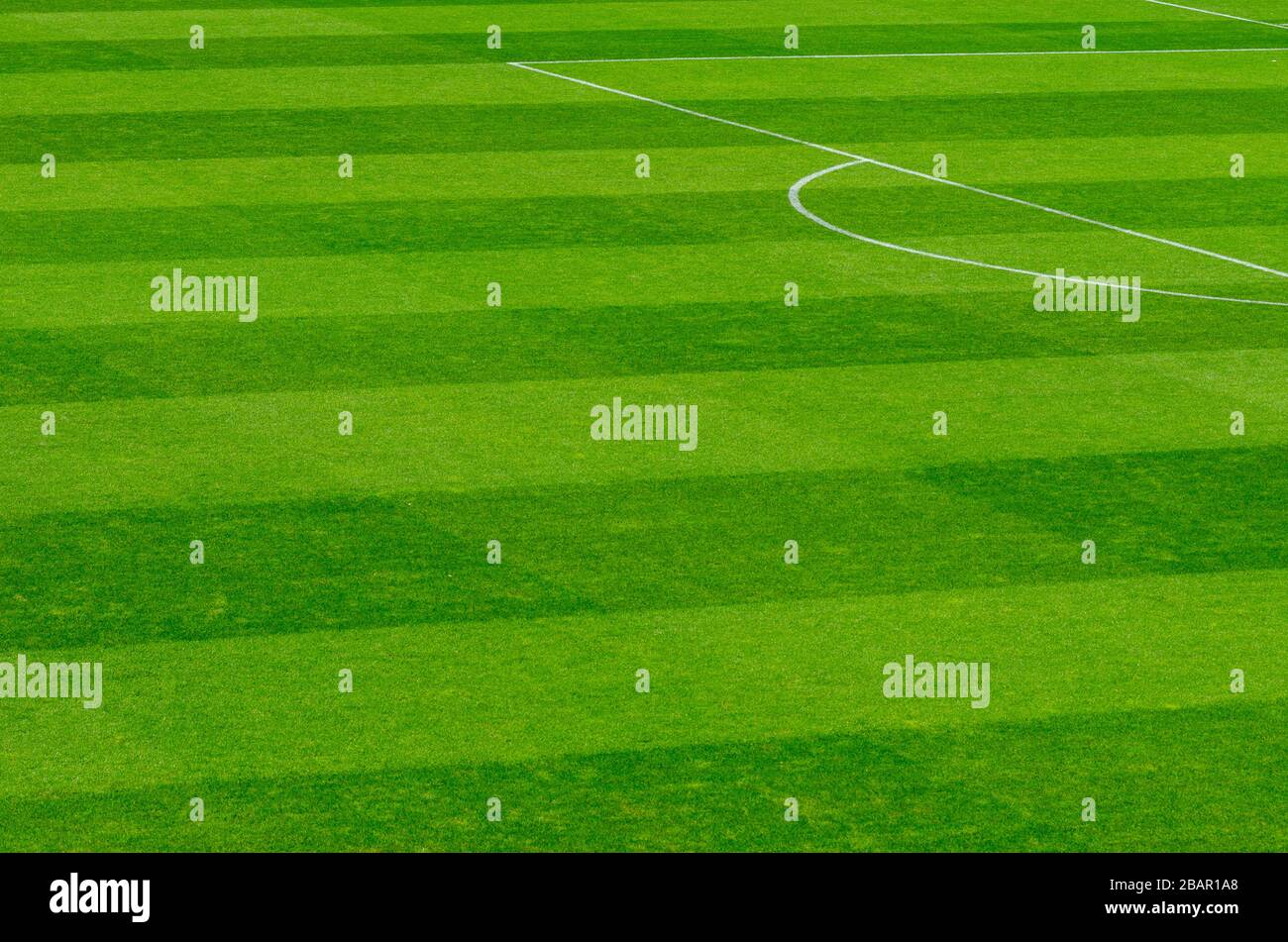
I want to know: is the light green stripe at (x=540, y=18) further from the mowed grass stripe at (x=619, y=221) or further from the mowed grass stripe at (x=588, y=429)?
the mowed grass stripe at (x=588, y=429)

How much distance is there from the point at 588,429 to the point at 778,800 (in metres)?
5.26

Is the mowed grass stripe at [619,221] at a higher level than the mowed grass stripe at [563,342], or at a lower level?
higher

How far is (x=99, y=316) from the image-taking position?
16641 mm

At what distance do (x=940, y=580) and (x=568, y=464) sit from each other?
282cm

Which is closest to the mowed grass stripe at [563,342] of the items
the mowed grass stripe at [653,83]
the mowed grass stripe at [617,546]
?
the mowed grass stripe at [617,546]

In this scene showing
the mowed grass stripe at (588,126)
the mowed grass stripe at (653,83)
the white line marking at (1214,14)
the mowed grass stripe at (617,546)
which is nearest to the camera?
the mowed grass stripe at (617,546)

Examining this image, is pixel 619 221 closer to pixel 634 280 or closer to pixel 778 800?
pixel 634 280

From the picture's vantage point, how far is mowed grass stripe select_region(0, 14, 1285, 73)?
2784 centimetres

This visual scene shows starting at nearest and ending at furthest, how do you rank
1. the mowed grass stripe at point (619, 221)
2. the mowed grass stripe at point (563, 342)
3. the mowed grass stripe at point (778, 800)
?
the mowed grass stripe at point (778, 800), the mowed grass stripe at point (563, 342), the mowed grass stripe at point (619, 221)

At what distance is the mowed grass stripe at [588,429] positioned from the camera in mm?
13281

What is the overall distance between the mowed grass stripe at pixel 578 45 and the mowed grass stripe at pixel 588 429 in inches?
544

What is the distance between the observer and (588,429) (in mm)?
14266

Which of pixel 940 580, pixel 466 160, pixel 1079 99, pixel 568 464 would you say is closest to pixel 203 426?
pixel 568 464

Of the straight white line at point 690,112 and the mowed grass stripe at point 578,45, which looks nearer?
the straight white line at point 690,112
